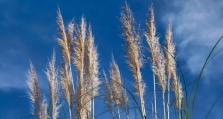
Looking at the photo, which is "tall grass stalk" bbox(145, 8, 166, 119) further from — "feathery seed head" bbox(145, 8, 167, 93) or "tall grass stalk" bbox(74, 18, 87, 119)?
"tall grass stalk" bbox(74, 18, 87, 119)

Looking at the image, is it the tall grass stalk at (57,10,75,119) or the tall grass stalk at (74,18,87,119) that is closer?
the tall grass stalk at (74,18,87,119)

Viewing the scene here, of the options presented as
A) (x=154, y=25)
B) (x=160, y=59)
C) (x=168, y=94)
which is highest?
(x=154, y=25)

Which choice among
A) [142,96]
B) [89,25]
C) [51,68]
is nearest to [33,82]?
[51,68]

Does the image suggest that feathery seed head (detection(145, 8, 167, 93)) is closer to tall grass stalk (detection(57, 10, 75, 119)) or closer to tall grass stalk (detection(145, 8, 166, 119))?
tall grass stalk (detection(145, 8, 166, 119))

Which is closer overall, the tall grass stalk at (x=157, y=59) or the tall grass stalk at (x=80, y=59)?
the tall grass stalk at (x=80, y=59)

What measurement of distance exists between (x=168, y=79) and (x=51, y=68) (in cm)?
234

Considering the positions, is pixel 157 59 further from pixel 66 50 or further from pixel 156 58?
pixel 66 50

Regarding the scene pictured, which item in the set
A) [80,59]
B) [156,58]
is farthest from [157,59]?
[80,59]

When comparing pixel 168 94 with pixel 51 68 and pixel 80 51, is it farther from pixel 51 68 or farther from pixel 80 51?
pixel 51 68

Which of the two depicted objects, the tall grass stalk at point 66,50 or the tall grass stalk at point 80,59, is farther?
the tall grass stalk at point 66,50

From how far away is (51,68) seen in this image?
7516 millimetres

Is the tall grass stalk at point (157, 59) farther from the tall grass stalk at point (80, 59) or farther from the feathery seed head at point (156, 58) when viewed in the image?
the tall grass stalk at point (80, 59)

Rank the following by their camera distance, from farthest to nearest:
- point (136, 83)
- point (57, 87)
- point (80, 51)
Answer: point (57, 87), point (136, 83), point (80, 51)

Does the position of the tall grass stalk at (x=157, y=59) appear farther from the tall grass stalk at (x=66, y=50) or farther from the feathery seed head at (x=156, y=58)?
the tall grass stalk at (x=66, y=50)
